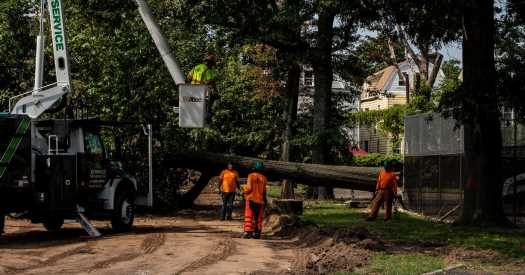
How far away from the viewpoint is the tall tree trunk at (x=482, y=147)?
19781 millimetres

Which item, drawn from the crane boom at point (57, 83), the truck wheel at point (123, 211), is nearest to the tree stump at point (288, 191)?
the truck wheel at point (123, 211)

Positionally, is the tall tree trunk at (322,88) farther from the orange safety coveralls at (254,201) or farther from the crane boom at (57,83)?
the orange safety coveralls at (254,201)

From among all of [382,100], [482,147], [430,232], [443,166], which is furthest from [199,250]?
[382,100]

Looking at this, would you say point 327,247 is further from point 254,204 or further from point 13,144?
point 13,144

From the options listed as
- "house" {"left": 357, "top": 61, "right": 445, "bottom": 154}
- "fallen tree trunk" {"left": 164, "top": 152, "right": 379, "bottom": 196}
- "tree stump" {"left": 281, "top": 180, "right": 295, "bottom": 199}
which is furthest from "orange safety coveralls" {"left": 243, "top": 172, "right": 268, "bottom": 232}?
"house" {"left": 357, "top": 61, "right": 445, "bottom": 154}

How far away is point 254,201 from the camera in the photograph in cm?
1848

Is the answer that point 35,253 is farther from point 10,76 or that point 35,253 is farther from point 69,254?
point 10,76

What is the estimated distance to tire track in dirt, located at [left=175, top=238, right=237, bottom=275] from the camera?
1359 cm

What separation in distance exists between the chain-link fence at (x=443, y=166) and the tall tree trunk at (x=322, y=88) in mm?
5894

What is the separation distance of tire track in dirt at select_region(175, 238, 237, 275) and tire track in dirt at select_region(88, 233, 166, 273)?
3.78 feet

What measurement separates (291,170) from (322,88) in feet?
20.5

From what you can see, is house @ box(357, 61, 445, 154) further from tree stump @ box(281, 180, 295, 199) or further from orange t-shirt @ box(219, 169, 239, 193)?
orange t-shirt @ box(219, 169, 239, 193)

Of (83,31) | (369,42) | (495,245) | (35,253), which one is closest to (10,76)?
(83,31)

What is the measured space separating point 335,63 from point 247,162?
24.1 feet
